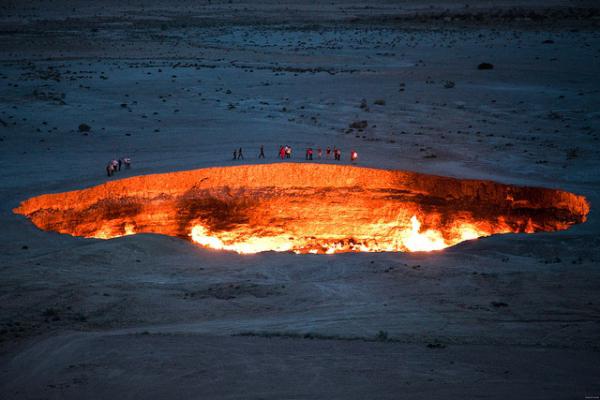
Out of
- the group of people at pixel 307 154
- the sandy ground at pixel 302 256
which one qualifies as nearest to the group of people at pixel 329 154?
the group of people at pixel 307 154

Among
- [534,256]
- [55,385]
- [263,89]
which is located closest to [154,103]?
[263,89]

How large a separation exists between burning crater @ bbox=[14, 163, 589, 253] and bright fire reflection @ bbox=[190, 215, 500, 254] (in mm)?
21

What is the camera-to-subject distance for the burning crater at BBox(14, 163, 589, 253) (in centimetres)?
1448

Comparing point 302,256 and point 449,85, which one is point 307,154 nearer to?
point 302,256

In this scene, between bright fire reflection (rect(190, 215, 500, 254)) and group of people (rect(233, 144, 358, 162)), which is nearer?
bright fire reflection (rect(190, 215, 500, 254))

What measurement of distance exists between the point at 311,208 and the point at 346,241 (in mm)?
1045

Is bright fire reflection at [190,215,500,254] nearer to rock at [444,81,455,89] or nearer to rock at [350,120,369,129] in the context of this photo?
rock at [350,120,369,129]

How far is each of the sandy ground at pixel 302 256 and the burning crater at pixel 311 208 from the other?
2.16ft

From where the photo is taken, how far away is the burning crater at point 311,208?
14477mm

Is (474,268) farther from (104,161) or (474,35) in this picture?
(474,35)

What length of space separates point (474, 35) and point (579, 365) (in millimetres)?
37589

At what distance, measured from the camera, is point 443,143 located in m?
19.8

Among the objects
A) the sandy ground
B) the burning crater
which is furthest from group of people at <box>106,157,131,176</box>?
the burning crater

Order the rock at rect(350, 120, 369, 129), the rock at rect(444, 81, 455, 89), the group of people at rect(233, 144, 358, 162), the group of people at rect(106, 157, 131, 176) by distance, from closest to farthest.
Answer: the group of people at rect(106, 157, 131, 176), the group of people at rect(233, 144, 358, 162), the rock at rect(350, 120, 369, 129), the rock at rect(444, 81, 455, 89)
